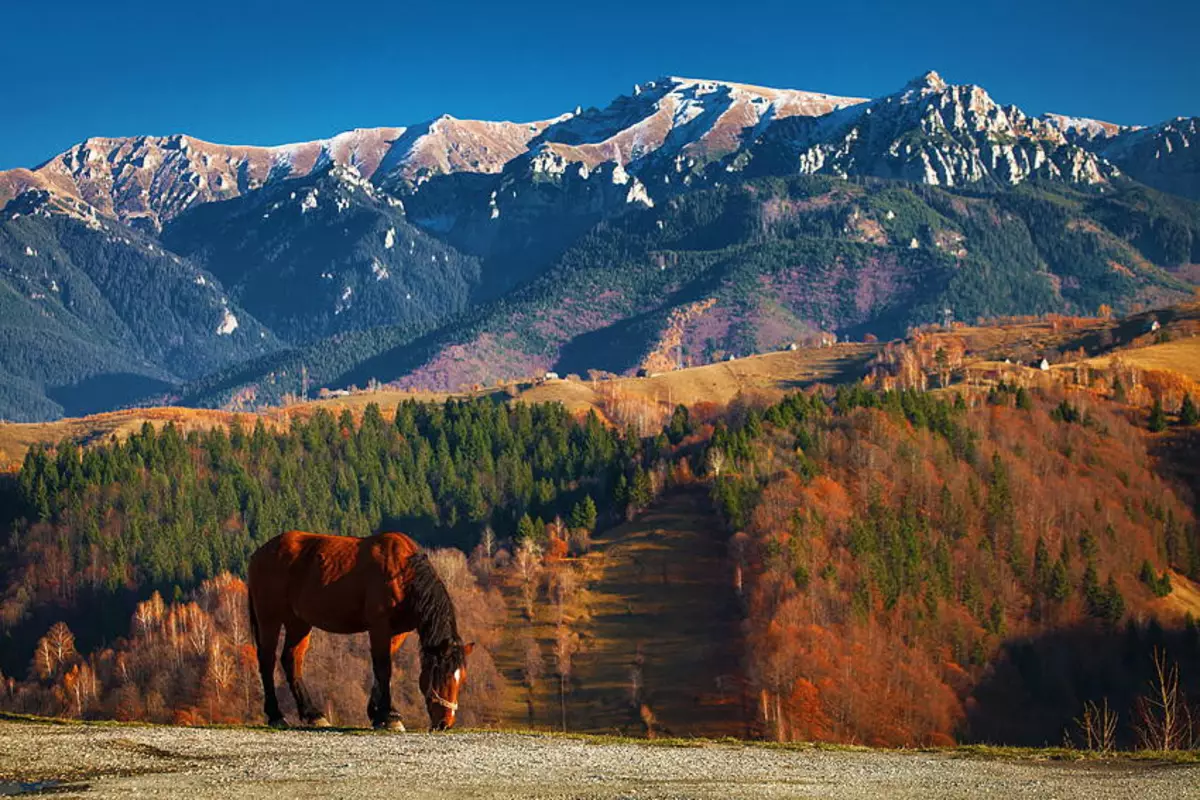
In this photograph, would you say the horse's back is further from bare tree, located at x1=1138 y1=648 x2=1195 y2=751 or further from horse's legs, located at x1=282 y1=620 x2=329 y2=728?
bare tree, located at x1=1138 y1=648 x2=1195 y2=751

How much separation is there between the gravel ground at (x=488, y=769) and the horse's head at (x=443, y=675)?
948mm

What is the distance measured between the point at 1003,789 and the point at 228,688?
178733 millimetres

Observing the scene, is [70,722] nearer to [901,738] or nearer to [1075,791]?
[1075,791]

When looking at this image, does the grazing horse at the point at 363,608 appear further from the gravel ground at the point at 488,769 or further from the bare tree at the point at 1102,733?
the bare tree at the point at 1102,733

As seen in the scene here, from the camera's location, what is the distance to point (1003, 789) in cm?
2745

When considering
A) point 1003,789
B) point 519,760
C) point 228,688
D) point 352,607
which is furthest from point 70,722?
point 228,688

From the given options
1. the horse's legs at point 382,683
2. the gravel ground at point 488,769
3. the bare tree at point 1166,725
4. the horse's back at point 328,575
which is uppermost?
the horse's back at point 328,575

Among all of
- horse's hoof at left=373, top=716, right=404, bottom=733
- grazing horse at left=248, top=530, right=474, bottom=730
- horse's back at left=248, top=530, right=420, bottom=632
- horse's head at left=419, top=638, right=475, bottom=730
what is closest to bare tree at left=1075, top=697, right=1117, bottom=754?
horse's head at left=419, top=638, right=475, bottom=730

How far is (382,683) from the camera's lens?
3312 cm

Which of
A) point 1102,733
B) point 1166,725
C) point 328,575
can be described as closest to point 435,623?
point 328,575

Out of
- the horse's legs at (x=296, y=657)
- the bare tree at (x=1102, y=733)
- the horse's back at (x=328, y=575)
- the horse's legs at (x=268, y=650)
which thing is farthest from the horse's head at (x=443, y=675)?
the bare tree at (x=1102, y=733)

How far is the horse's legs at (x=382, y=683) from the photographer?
108 feet

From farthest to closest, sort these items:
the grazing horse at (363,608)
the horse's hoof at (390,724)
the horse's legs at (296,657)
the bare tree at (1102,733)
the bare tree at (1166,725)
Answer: the bare tree at (1166,725)
the bare tree at (1102,733)
the horse's legs at (296,657)
the horse's hoof at (390,724)
the grazing horse at (363,608)

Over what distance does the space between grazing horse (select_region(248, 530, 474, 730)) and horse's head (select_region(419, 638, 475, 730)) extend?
0.02 m
